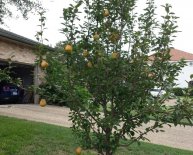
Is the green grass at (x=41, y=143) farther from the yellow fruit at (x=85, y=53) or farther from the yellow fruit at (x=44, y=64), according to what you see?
the yellow fruit at (x=44, y=64)

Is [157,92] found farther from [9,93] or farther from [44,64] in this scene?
[9,93]

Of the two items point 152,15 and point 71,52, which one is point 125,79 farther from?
point 152,15

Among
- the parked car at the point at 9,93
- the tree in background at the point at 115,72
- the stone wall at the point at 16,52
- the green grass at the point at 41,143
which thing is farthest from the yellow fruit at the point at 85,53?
the parked car at the point at 9,93

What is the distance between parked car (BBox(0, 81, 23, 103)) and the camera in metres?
20.8

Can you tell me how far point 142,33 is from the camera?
4.76 meters

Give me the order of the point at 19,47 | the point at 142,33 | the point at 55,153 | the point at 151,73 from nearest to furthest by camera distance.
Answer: the point at 151,73 → the point at 142,33 → the point at 55,153 → the point at 19,47

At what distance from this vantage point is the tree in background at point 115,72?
14.0 feet

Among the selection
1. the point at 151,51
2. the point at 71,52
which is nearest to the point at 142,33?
the point at 151,51

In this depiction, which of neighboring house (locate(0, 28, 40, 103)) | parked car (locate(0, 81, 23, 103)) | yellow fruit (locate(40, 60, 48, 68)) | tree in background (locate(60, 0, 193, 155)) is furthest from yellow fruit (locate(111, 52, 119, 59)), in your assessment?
parked car (locate(0, 81, 23, 103))

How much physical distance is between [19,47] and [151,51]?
664 inches

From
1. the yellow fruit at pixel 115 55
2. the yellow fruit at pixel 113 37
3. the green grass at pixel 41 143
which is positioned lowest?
the green grass at pixel 41 143

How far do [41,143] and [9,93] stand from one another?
39.9 ft

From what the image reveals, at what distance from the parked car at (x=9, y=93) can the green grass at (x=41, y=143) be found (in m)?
9.10

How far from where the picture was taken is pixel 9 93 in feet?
69.2
